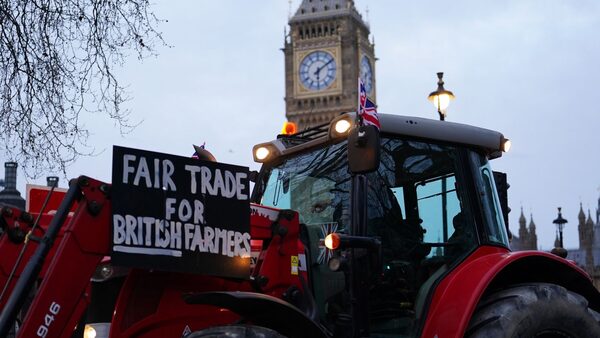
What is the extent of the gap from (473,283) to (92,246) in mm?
2272

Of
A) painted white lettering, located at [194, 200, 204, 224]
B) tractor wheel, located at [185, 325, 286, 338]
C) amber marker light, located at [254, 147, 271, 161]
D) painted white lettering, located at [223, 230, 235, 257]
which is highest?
amber marker light, located at [254, 147, 271, 161]

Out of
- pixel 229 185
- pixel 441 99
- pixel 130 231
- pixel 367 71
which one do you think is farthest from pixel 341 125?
pixel 367 71

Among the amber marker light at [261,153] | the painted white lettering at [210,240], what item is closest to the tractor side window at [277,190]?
the amber marker light at [261,153]

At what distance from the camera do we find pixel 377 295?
5168mm

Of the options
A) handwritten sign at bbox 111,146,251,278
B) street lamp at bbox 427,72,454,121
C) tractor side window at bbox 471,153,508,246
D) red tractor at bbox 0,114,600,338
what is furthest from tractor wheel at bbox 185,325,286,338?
street lamp at bbox 427,72,454,121

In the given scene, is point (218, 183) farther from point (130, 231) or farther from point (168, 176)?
point (130, 231)

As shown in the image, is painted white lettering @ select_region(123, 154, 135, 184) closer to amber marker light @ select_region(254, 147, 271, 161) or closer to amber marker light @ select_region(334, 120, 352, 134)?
amber marker light @ select_region(334, 120, 352, 134)

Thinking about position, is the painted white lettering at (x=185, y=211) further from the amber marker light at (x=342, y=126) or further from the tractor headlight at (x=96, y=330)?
the amber marker light at (x=342, y=126)

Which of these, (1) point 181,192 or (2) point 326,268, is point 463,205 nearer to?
(2) point 326,268

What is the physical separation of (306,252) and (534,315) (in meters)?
1.47

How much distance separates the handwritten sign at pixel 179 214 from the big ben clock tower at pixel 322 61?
84415 millimetres

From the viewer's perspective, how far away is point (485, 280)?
16.6ft

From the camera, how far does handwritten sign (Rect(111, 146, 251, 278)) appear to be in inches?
174

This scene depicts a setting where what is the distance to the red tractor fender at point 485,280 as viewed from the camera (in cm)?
501
